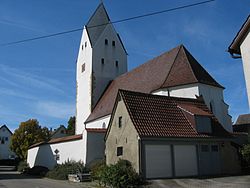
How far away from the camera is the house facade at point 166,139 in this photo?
17359 mm

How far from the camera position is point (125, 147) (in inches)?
730

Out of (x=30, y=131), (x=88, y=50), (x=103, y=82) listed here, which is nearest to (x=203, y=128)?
(x=103, y=82)

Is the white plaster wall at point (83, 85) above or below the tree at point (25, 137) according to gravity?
above

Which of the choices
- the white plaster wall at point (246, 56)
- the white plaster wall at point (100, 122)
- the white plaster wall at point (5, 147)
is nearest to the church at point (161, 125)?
the white plaster wall at point (100, 122)

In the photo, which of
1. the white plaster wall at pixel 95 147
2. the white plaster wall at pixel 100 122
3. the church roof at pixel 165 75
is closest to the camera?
the white plaster wall at pixel 95 147

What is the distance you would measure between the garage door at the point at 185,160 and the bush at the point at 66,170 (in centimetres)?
710

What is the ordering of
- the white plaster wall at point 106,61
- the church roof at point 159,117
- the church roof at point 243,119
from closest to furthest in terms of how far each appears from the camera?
the church roof at point 159,117
the white plaster wall at point 106,61
the church roof at point 243,119

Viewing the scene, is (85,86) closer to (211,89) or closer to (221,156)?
(211,89)

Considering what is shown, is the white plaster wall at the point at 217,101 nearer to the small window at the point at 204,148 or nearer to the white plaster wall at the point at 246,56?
the small window at the point at 204,148

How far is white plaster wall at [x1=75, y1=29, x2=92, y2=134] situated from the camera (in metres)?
39.1

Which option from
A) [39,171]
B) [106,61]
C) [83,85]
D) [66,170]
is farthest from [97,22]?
[66,170]

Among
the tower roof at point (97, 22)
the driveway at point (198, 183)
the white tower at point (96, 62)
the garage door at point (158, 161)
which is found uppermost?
the tower roof at point (97, 22)

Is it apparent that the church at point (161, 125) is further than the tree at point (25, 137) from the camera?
No

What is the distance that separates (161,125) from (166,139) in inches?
41.8
